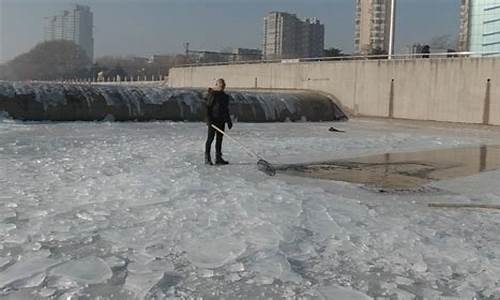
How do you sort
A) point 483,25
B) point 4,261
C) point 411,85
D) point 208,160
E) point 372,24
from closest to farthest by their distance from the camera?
1. point 4,261
2. point 208,160
3. point 411,85
4. point 483,25
5. point 372,24

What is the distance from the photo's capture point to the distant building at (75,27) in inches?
6181

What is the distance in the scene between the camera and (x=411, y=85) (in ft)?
89.9

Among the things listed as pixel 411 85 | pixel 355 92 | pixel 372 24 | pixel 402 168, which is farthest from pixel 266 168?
pixel 372 24

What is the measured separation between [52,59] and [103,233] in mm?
114053

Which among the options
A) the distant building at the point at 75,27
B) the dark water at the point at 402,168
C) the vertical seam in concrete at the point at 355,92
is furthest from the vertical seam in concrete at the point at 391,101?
the distant building at the point at 75,27

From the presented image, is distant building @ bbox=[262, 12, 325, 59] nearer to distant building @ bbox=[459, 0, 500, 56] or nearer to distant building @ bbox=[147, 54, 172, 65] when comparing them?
distant building @ bbox=[147, 54, 172, 65]

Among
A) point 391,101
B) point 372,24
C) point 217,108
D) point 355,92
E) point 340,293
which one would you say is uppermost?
point 372,24

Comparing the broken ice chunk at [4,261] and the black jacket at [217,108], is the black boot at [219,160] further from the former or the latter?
the broken ice chunk at [4,261]

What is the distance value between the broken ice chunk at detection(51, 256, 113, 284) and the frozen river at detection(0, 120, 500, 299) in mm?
15

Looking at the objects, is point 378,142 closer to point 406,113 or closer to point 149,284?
point 406,113

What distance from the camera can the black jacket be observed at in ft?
35.8

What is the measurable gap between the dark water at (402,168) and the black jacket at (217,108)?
146 centimetres

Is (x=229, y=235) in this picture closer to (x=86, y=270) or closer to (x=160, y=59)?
(x=86, y=270)

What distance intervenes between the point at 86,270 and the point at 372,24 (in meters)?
60.1
